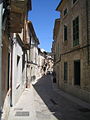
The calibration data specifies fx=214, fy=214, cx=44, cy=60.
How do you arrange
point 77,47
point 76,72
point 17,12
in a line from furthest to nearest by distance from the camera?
point 76,72
point 77,47
point 17,12

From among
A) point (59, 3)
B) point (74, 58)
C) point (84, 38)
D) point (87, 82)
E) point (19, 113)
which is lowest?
point (19, 113)

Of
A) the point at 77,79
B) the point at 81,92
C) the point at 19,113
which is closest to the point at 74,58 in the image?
the point at 77,79

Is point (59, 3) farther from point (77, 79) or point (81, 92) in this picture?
point (81, 92)

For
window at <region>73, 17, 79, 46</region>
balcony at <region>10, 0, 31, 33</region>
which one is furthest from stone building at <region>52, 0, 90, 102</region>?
balcony at <region>10, 0, 31, 33</region>

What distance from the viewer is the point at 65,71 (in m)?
17.7

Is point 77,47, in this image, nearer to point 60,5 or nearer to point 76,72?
point 76,72

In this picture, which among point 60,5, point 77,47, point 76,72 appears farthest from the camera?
point 60,5

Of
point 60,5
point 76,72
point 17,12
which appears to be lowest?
point 76,72

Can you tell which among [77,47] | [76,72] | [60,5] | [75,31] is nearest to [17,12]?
[77,47]

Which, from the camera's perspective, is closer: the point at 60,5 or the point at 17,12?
the point at 17,12

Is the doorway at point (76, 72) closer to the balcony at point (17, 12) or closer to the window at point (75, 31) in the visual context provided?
the window at point (75, 31)

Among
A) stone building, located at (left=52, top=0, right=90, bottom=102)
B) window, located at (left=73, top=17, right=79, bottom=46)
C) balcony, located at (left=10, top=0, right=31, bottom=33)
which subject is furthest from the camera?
window, located at (left=73, top=17, right=79, bottom=46)

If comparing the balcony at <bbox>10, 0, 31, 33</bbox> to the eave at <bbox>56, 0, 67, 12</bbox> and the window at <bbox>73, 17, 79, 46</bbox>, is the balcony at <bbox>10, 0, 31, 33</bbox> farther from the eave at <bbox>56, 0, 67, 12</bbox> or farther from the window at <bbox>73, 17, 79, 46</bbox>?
the eave at <bbox>56, 0, 67, 12</bbox>

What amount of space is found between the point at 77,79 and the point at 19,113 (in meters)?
6.66
